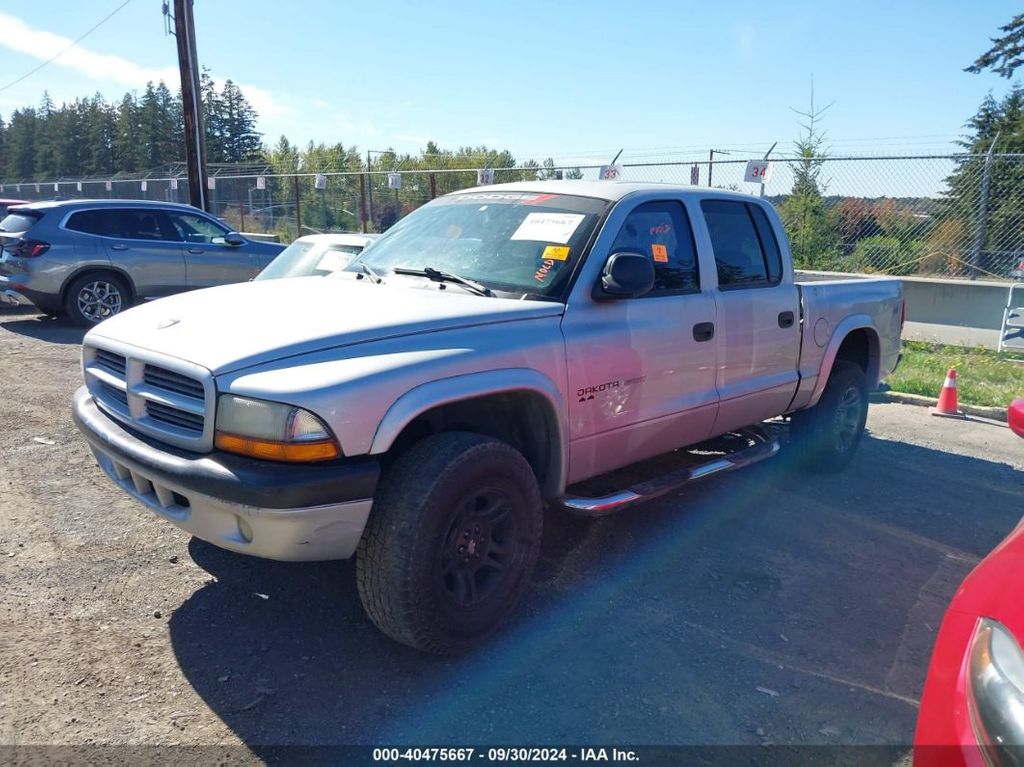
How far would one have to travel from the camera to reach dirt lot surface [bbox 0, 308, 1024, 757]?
2773mm

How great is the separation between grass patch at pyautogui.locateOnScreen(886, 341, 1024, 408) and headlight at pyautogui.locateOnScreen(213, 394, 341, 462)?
747cm

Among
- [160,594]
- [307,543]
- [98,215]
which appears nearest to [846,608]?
[307,543]

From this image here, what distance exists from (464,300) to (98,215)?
29.5ft

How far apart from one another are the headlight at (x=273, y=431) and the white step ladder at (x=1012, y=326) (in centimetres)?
962

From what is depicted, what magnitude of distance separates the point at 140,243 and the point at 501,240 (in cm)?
852

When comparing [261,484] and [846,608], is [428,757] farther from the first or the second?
[846,608]

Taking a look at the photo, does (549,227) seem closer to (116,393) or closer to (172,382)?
(172,382)

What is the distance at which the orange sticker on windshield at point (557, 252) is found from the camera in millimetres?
3713

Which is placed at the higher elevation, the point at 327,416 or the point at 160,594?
the point at 327,416

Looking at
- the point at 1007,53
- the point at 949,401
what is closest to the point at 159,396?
the point at 949,401

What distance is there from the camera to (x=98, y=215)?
10414mm

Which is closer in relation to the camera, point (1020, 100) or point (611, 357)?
point (611, 357)

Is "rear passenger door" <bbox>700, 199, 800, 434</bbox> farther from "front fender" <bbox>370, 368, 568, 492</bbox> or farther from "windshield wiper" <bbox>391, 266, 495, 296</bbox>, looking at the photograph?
"windshield wiper" <bbox>391, 266, 495, 296</bbox>

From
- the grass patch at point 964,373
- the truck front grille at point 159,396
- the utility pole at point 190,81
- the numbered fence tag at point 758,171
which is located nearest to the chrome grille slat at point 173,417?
the truck front grille at point 159,396
